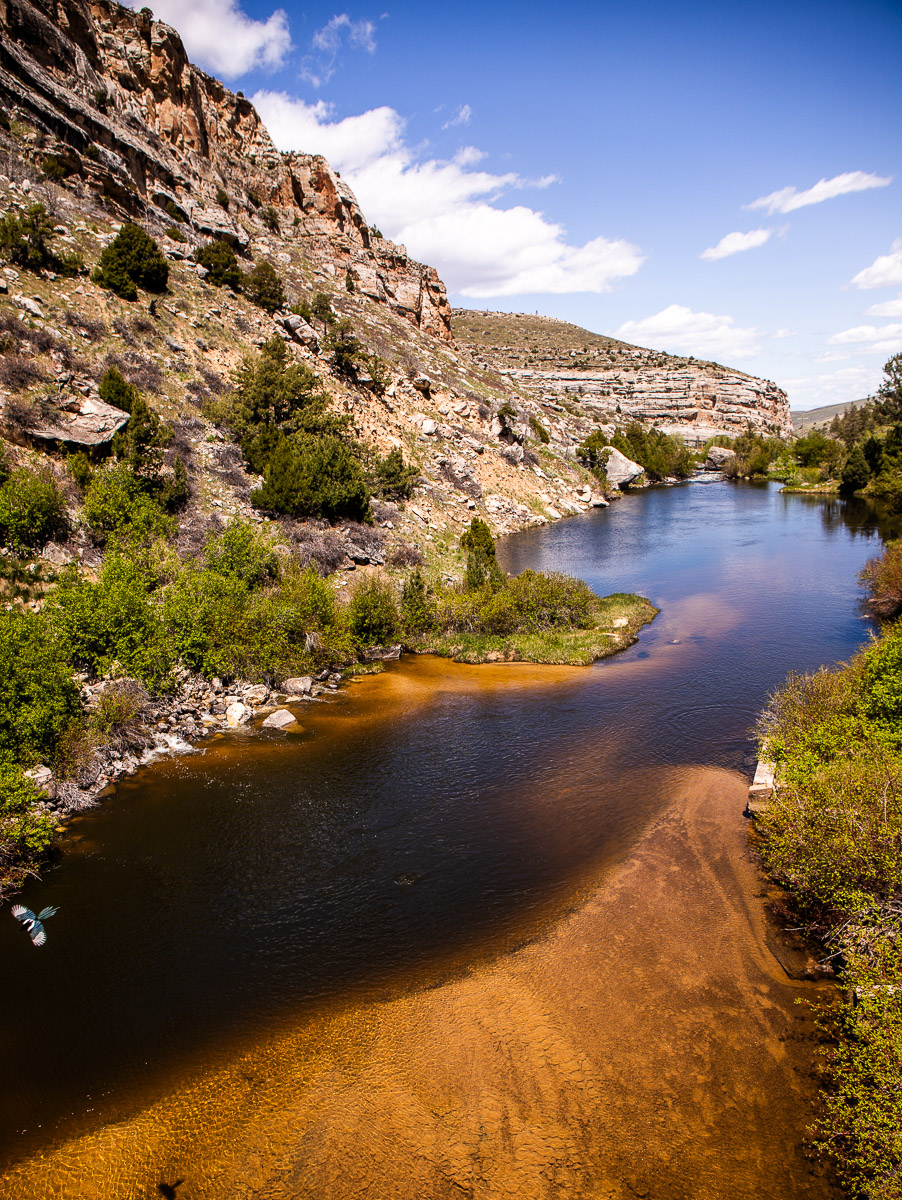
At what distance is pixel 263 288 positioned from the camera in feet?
170

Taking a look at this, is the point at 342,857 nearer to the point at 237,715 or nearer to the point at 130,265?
the point at 237,715

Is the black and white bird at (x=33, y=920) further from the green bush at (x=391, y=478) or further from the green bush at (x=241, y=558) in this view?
the green bush at (x=391, y=478)

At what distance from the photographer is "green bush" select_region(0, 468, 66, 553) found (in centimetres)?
2303

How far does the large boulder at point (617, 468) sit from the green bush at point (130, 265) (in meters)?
57.2

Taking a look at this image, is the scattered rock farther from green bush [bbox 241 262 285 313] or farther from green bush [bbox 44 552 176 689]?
green bush [bbox 241 262 285 313]

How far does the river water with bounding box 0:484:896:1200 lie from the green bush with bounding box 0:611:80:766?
2.74 m

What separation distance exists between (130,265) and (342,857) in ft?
136

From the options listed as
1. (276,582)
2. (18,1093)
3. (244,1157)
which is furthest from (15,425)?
(244,1157)

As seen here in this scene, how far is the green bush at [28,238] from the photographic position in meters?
34.0

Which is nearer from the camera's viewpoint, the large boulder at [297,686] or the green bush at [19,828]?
the green bush at [19,828]

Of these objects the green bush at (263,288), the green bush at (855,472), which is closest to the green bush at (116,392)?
the green bush at (263,288)

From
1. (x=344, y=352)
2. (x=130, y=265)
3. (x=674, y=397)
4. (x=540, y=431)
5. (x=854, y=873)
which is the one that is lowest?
(x=854, y=873)

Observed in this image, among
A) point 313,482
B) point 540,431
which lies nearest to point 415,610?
point 313,482

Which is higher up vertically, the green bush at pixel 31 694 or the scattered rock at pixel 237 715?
the green bush at pixel 31 694
